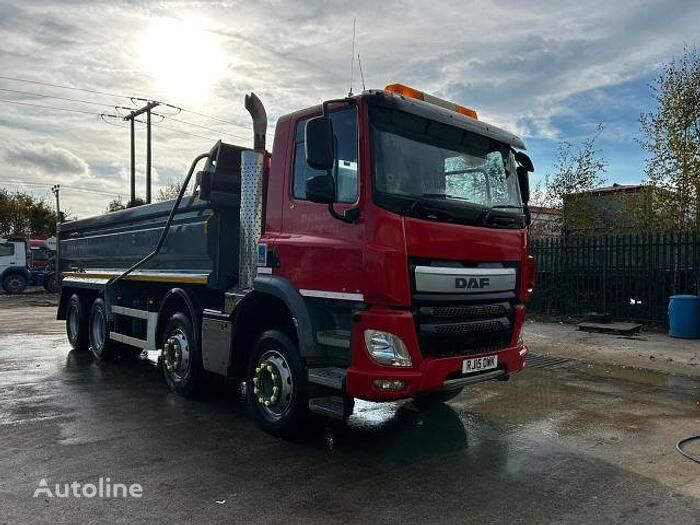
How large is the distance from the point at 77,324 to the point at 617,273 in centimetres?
1134

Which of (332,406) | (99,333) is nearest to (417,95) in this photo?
(332,406)

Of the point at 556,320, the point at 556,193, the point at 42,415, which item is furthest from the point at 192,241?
the point at 556,193

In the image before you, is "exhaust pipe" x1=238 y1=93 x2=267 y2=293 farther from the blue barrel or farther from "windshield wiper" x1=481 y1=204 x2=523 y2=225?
the blue barrel

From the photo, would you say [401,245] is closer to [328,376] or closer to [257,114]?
[328,376]

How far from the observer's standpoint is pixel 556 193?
16.9 m

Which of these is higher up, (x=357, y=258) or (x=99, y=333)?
(x=357, y=258)

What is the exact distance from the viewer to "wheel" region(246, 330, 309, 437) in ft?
15.6

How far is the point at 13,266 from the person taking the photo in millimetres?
27719

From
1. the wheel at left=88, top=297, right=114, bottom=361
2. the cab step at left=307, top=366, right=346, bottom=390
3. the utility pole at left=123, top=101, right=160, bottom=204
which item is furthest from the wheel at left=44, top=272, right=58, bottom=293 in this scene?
the cab step at left=307, top=366, right=346, bottom=390

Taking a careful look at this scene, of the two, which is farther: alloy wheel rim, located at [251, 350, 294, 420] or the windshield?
alloy wheel rim, located at [251, 350, 294, 420]

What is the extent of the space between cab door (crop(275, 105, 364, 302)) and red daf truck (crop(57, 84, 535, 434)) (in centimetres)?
1

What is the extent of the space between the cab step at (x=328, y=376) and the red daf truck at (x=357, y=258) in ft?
0.04

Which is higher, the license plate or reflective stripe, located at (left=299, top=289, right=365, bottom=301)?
reflective stripe, located at (left=299, top=289, right=365, bottom=301)

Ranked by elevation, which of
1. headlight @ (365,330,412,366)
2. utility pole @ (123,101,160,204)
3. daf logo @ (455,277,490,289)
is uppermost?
utility pole @ (123,101,160,204)
